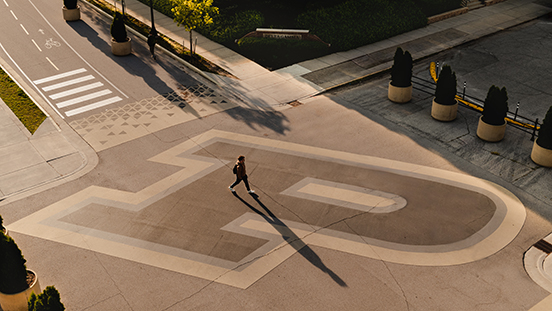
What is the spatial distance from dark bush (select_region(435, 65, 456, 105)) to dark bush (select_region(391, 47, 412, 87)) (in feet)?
5.89

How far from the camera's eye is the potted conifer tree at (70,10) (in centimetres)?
3225

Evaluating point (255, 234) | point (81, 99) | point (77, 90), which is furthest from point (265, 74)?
point (255, 234)

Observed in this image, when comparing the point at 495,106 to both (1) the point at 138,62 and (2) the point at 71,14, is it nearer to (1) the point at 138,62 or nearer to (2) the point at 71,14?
(1) the point at 138,62

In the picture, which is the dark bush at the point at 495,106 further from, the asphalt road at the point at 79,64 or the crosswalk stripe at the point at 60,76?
the crosswalk stripe at the point at 60,76

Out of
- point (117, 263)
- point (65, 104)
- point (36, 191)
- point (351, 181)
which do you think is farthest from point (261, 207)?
point (65, 104)

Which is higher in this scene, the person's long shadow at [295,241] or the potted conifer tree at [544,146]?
the potted conifer tree at [544,146]

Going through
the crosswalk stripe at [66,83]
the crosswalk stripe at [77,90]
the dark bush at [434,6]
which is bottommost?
the crosswalk stripe at [77,90]

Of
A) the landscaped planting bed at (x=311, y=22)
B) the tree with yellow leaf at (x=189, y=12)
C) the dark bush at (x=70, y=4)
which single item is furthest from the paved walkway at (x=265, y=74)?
the dark bush at (x=70, y=4)

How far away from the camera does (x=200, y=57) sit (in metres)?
28.5

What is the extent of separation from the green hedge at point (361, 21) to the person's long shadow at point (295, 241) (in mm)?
16175

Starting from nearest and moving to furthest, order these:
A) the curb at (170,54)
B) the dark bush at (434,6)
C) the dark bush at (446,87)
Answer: the dark bush at (446,87)
the curb at (170,54)
the dark bush at (434,6)

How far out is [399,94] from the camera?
23656mm

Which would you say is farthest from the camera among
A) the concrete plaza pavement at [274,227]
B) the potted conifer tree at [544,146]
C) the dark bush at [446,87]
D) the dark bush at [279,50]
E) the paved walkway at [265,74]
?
the dark bush at [279,50]

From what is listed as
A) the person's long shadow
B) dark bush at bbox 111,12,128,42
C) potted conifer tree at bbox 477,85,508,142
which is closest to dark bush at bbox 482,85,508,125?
potted conifer tree at bbox 477,85,508,142
